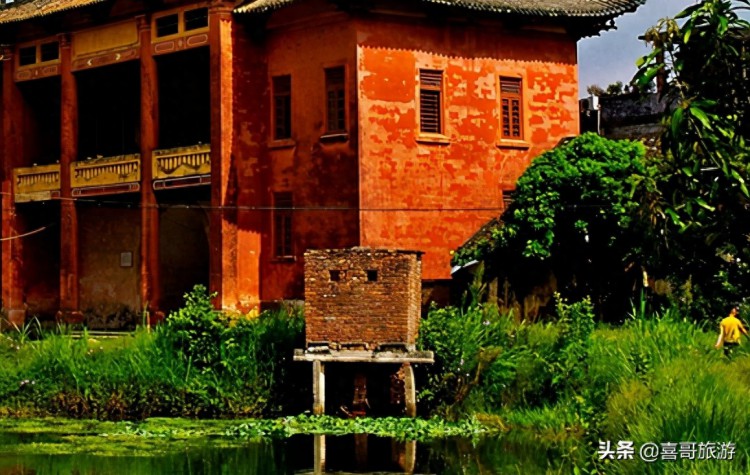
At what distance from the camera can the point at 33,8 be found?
29.5 metres

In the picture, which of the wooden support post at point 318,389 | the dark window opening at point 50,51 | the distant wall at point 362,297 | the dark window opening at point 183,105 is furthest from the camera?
the dark window opening at point 50,51

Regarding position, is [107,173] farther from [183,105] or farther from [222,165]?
[222,165]

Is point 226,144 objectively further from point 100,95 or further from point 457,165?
point 100,95

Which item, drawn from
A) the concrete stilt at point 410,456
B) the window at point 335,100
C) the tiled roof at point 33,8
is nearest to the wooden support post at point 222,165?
the window at point 335,100

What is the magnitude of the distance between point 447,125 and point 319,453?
11.2 metres

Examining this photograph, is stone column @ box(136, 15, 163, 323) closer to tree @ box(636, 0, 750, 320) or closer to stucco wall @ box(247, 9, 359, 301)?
stucco wall @ box(247, 9, 359, 301)

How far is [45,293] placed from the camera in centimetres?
3059

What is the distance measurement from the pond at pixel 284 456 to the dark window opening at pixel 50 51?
14254mm

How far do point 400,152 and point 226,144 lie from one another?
12.6 feet

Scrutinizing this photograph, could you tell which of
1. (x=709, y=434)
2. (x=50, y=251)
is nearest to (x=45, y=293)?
(x=50, y=251)

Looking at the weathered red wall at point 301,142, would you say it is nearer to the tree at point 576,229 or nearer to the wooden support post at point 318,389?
the tree at point 576,229

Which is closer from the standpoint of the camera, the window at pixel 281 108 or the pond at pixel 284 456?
the pond at pixel 284 456

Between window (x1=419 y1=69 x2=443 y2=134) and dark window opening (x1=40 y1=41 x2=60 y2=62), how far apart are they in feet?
32.6

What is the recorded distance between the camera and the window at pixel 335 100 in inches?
966
